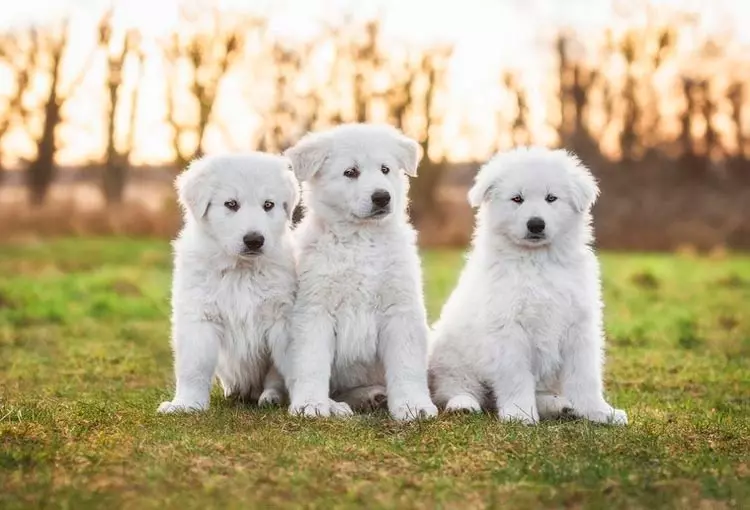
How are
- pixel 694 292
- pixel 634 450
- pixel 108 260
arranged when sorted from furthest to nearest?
pixel 108 260 < pixel 694 292 < pixel 634 450

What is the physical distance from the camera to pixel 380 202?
6.11m

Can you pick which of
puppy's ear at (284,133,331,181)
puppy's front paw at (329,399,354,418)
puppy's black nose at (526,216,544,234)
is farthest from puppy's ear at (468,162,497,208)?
puppy's front paw at (329,399,354,418)

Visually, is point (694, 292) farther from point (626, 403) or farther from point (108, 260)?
point (108, 260)

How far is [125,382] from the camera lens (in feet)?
26.6

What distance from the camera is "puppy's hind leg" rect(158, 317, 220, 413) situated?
6125 millimetres

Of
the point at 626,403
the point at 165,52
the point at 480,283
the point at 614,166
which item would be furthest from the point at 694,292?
the point at 165,52

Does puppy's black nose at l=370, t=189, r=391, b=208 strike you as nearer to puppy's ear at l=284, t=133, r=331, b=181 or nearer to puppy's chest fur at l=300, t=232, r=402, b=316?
puppy's chest fur at l=300, t=232, r=402, b=316

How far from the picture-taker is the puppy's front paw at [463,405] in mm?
6031

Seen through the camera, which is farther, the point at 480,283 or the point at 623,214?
the point at 623,214

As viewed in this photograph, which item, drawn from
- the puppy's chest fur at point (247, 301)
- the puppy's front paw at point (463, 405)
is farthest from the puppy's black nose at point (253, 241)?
the puppy's front paw at point (463, 405)

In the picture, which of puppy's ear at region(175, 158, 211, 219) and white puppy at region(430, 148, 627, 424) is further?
puppy's ear at region(175, 158, 211, 219)

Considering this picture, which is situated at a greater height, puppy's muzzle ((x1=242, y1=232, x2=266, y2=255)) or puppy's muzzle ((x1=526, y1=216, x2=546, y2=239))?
puppy's muzzle ((x1=526, y1=216, x2=546, y2=239))

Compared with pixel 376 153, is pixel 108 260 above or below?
below

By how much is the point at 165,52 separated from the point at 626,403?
67.5 feet
